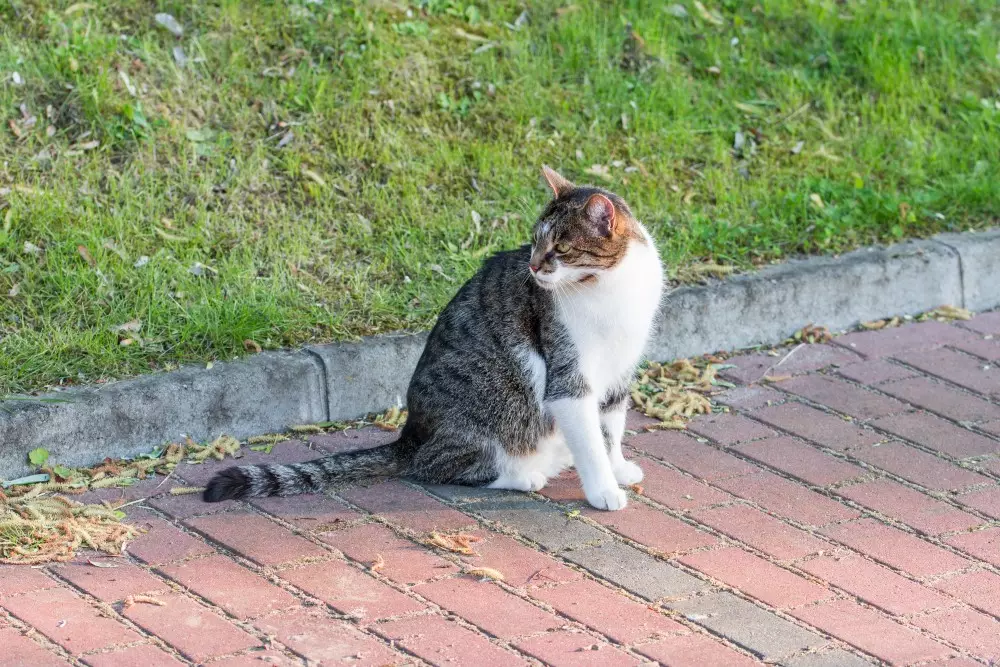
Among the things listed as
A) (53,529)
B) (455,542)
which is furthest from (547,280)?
(53,529)

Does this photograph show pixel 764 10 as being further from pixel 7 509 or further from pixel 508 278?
pixel 7 509

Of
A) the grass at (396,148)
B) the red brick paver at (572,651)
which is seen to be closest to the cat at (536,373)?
the grass at (396,148)

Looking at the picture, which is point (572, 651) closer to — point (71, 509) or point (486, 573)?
point (486, 573)

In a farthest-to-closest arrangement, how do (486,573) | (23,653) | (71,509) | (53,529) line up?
1. (71,509)
2. (53,529)
3. (486,573)
4. (23,653)

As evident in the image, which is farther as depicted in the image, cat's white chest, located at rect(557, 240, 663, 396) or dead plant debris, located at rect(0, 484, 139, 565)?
cat's white chest, located at rect(557, 240, 663, 396)

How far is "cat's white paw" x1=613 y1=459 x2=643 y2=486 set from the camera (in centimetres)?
414

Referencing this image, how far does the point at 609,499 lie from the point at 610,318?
0.57m

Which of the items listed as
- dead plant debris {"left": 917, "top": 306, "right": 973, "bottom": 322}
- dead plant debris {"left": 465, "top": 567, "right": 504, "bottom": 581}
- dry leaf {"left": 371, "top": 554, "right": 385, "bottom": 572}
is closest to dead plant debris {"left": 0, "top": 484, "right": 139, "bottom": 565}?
dry leaf {"left": 371, "top": 554, "right": 385, "bottom": 572}

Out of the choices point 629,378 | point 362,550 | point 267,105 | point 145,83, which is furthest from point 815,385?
point 145,83

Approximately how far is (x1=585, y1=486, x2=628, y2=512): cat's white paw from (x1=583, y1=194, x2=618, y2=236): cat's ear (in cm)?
81

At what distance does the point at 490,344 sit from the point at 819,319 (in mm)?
1962

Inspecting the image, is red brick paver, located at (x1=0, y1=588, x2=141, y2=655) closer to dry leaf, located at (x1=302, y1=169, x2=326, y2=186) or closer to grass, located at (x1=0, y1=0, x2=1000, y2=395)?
grass, located at (x1=0, y1=0, x2=1000, y2=395)

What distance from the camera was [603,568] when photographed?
359 centimetres

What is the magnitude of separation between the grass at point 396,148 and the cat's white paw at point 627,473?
3.66 ft
